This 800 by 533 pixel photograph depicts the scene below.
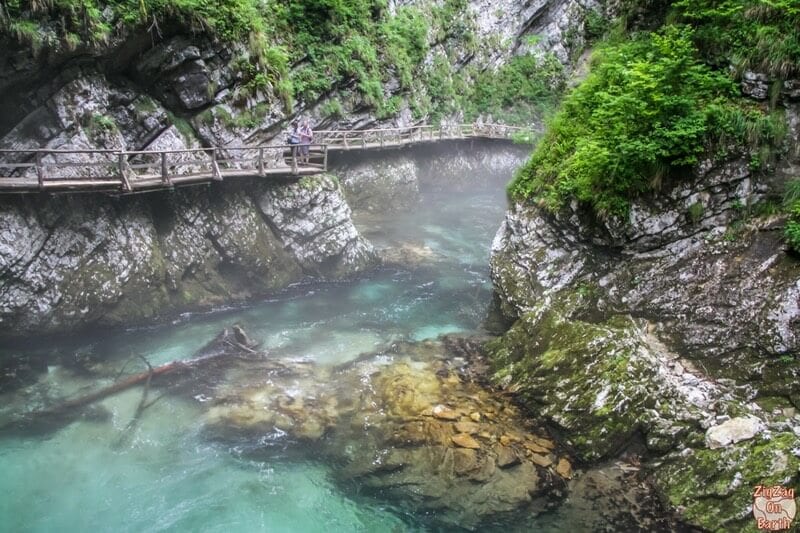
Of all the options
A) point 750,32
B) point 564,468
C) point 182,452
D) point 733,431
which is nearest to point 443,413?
point 564,468

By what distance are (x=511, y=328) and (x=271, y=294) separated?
312 inches

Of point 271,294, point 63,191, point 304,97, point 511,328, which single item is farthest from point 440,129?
point 63,191

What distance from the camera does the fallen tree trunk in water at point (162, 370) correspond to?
9.48 metres

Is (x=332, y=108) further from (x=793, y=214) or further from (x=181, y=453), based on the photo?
(x=793, y=214)

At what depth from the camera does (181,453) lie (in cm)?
870

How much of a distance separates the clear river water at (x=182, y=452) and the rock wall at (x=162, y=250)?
2.68ft

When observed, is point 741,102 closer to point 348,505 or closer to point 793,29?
point 793,29

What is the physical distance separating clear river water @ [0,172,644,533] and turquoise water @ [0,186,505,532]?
2cm

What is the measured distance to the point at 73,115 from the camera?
11.5 m

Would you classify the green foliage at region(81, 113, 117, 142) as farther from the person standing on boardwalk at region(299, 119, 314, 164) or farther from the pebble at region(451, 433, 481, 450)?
the pebble at region(451, 433, 481, 450)

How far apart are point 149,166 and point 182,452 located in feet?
22.9

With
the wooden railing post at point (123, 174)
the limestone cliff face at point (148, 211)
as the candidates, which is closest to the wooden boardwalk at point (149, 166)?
the wooden railing post at point (123, 174)

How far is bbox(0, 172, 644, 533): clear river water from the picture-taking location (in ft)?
24.7

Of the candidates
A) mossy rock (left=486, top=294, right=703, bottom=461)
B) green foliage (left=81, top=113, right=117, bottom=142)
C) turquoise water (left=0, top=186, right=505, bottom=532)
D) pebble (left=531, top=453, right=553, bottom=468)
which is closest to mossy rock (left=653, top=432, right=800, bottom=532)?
mossy rock (left=486, top=294, right=703, bottom=461)
